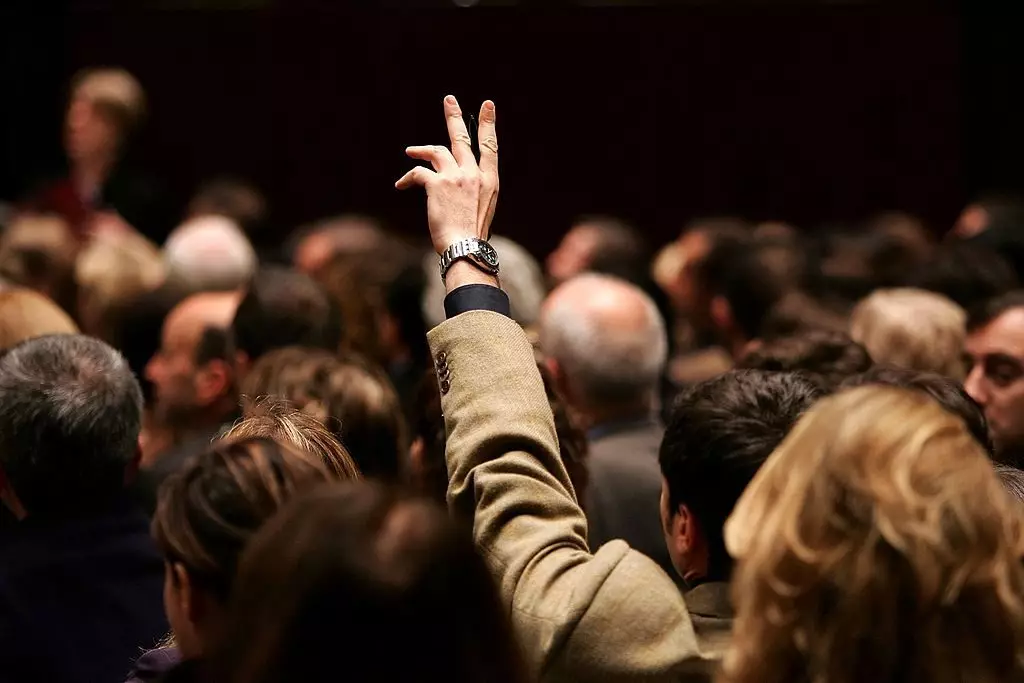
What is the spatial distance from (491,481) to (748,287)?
360 cm

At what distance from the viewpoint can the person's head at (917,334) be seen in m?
4.20

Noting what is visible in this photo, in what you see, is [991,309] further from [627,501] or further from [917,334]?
[627,501]

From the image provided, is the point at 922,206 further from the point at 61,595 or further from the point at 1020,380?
the point at 61,595

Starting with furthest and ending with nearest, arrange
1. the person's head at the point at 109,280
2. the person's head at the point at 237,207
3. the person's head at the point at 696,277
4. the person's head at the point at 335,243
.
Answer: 1. the person's head at the point at 237,207
2. the person's head at the point at 335,243
3. the person's head at the point at 696,277
4. the person's head at the point at 109,280

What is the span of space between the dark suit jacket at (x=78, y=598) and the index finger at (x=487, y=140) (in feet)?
3.33

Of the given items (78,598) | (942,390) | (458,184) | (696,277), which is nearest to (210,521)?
(458,184)

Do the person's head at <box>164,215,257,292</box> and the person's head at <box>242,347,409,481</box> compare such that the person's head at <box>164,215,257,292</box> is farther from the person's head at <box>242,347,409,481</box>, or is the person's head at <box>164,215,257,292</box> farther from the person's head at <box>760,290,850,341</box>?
the person's head at <box>242,347,409,481</box>

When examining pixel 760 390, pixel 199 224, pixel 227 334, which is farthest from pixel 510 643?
pixel 199 224

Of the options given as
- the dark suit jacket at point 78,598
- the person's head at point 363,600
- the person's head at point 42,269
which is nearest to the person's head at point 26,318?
the dark suit jacket at point 78,598

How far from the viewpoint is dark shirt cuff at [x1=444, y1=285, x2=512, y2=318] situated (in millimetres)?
2145

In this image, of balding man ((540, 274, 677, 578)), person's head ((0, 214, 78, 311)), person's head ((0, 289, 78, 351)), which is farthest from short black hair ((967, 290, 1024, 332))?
person's head ((0, 214, 78, 311))

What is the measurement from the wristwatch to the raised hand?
1 cm

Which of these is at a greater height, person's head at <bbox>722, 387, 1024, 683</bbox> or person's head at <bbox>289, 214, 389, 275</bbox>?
person's head at <bbox>722, 387, 1024, 683</bbox>

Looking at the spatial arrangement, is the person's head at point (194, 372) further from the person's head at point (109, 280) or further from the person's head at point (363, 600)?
the person's head at point (363, 600)
